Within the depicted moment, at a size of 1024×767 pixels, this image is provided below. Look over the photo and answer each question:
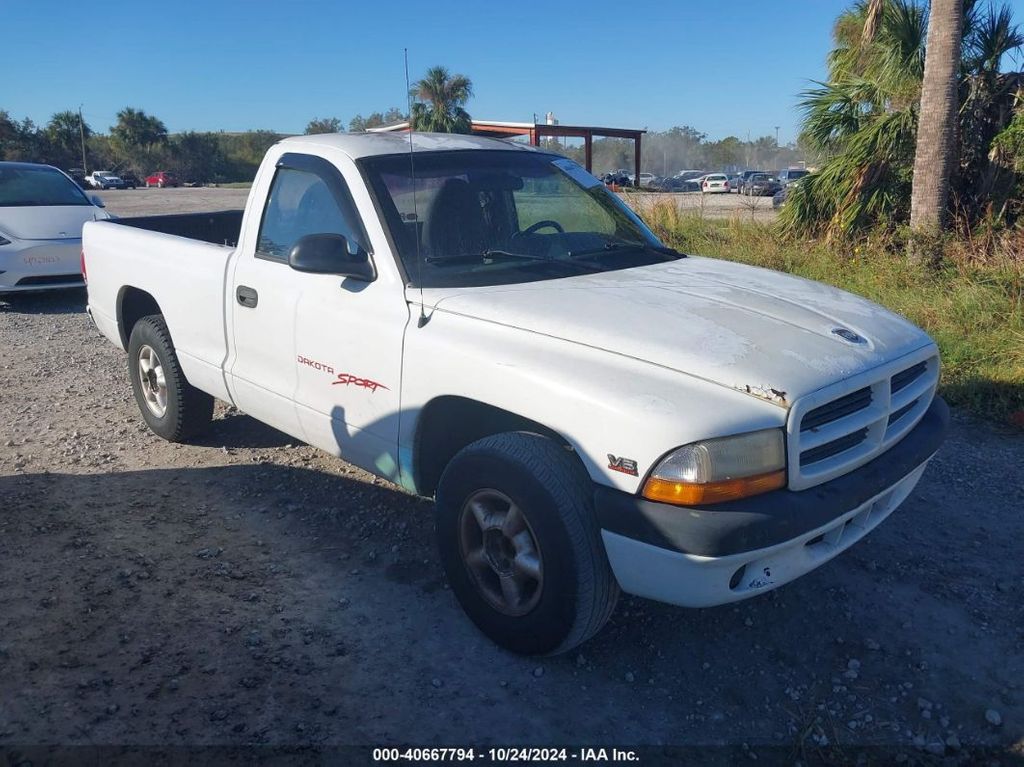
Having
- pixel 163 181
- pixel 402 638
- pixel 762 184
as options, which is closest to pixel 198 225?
pixel 402 638

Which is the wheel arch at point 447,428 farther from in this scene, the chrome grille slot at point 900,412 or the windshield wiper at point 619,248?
the chrome grille slot at point 900,412

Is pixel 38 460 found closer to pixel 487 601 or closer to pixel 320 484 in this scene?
pixel 320 484

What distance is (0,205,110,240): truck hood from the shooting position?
9523mm

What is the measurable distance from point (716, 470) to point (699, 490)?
0.26ft

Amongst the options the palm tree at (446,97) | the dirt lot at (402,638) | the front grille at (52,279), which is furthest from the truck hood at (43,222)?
the palm tree at (446,97)

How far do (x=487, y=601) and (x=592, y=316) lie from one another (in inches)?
44.7

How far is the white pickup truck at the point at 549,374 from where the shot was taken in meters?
2.62

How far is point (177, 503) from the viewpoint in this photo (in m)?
4.53

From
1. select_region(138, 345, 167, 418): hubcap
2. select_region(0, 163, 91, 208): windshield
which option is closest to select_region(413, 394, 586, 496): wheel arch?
select_region(138, 345, 167, 418): hubcap

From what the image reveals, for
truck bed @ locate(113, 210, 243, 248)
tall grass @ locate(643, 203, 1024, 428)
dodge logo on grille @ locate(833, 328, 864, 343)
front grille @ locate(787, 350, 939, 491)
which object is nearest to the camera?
front grille @ locate(787, 350, 939, 491)

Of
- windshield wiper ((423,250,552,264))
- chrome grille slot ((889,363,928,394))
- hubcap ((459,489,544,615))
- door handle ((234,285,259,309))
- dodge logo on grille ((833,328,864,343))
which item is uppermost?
windshield wiper ((423,250,552,264))

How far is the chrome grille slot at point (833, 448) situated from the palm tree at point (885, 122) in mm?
7114

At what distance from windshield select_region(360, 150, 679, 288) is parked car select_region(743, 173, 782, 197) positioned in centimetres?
3096

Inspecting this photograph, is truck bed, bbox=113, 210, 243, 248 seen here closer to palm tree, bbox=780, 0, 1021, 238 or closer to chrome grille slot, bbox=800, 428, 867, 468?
chrome grille slot, bbox=800, 428, 867, 468
